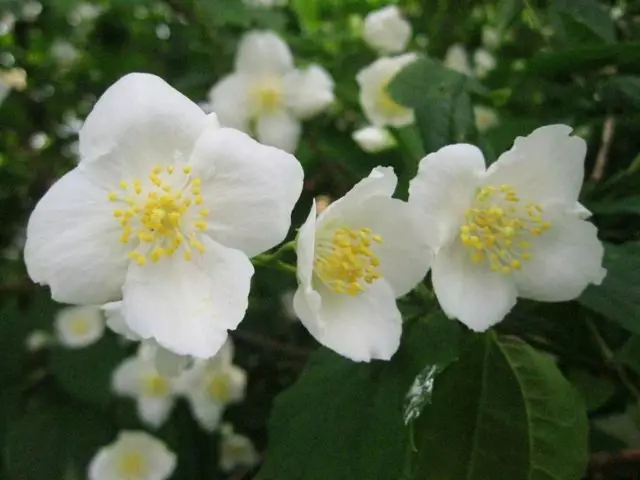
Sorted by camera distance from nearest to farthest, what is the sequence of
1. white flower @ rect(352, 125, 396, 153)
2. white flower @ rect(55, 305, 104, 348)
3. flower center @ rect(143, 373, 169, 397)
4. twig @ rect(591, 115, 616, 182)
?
1. twig @ rect(591, 115, 616, 182)
2. white flower @ rect(352, 125, 396, 153)
3. flower center @ rect(143, 373, 169, 397)
4. white flower @ rect(55, 305, 104, 348)

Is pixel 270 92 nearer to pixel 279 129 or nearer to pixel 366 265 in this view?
pixel 279 129

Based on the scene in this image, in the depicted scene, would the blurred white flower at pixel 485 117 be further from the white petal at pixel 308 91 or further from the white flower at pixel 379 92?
the white petal at pixel 308 91

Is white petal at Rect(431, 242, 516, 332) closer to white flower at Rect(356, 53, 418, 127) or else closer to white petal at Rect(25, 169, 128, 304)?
white petal at Rect(25, 169, 128, 304)

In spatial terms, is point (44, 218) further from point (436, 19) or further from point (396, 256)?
point (436, 19)

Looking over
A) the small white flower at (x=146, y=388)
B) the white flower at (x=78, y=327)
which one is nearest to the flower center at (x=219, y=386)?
the small white flower at (x=146, y=388)

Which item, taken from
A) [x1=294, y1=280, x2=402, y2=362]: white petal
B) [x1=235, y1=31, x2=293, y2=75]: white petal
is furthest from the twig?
[x1=235, y1=31, x2=293, y2=75]: white petal
